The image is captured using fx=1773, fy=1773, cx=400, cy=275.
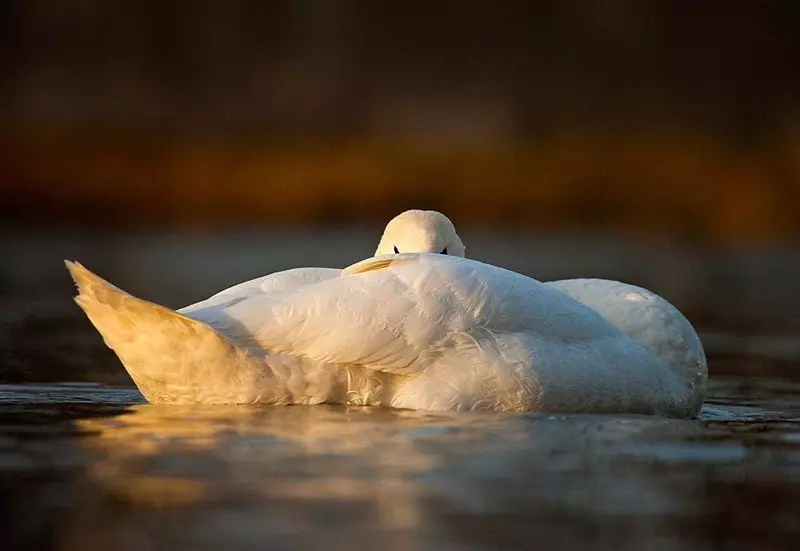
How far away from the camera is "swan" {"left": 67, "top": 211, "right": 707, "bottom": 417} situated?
6387 millimetres

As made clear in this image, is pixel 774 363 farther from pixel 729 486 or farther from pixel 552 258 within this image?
pixel 552 258

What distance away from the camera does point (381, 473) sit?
504 centimetres

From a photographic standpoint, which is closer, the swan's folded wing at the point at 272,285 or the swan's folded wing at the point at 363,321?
the swan's folded wing at the point at 363,321

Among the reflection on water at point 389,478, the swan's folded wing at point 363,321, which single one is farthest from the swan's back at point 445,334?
the reflection on water at point 389,478

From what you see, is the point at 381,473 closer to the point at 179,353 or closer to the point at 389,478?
the point at 389,478

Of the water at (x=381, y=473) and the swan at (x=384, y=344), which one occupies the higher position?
the swan at (x=384, y=344)

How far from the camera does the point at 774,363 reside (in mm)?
9188

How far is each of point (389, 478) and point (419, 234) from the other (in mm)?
3075

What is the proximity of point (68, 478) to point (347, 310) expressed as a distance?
1709 millimetres

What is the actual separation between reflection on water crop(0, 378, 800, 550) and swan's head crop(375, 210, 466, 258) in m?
1.61

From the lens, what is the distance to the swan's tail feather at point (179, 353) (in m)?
6.35

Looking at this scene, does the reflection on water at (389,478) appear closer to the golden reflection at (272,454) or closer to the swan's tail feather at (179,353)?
the golden reflection at (272,454)

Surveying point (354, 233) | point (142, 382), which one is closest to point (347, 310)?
point (142, 382)

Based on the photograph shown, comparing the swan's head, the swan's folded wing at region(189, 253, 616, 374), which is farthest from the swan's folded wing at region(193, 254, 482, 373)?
the swan's head
